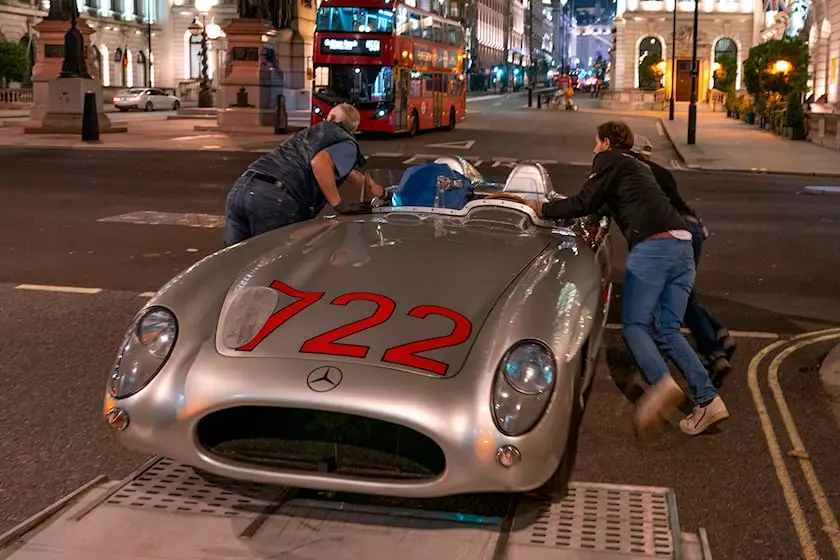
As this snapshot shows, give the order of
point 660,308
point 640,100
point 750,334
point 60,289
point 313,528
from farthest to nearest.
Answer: point 640,100 → point 60,289 → point 750,334 → point 660,308 → point 313,528

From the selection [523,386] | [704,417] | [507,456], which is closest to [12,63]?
[704,417]

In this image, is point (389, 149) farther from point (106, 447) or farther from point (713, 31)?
point (713, 31)

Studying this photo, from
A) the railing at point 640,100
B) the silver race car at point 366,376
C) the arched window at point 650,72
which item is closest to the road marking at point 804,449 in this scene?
the silver race car at point 366,376

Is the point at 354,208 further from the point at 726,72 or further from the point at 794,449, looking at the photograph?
the point at 726,72

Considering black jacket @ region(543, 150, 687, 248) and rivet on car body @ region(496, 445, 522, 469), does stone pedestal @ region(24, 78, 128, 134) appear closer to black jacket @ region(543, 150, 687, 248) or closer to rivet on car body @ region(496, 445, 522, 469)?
black jacket @ region(543, 150, 687, 248)

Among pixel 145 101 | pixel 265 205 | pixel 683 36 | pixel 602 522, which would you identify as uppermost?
pixel 683 36

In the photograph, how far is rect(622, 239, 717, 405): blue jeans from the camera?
506 centimetres

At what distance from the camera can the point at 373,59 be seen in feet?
103

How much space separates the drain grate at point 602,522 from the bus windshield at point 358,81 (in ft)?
92.2

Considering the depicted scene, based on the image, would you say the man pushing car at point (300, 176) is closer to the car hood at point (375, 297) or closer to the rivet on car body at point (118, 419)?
the car hood at point (375, 297)

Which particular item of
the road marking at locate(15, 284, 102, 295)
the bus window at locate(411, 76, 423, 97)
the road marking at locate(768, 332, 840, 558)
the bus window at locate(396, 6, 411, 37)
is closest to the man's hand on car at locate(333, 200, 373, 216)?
the road marking at locate(768, 332, 840, 558)

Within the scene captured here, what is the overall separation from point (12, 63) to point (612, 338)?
2314 inches

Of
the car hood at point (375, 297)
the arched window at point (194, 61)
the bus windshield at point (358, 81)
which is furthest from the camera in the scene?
the arched window at point (194, 61)

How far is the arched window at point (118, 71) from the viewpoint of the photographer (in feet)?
285
